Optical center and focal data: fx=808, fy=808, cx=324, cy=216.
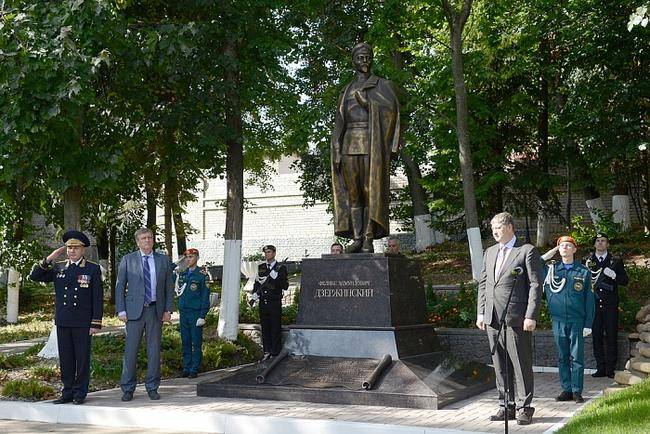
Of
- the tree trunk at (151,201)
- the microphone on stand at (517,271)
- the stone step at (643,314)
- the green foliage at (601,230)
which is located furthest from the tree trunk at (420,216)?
the microphone on stand at (517,271)

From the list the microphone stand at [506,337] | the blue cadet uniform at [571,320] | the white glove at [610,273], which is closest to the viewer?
the microphone stand at [506,337]

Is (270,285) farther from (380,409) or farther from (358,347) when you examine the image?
(380,409)

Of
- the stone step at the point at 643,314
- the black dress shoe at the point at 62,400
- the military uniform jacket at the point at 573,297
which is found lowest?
the black dress shoe at the point at 62,400

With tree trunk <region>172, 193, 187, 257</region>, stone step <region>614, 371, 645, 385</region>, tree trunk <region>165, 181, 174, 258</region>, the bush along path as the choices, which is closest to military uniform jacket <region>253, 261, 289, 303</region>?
the bush along path

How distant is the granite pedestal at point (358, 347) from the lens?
27.8 feet

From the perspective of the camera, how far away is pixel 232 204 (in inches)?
549

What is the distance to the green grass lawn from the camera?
5.99 metres

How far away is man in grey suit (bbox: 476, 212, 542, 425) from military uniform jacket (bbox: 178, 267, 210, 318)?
469 centimetres

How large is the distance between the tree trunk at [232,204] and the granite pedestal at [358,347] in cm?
390

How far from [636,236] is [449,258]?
493cm

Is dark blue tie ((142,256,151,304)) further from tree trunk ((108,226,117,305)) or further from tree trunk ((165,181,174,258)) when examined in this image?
tree trunk ((108,226,117,305))

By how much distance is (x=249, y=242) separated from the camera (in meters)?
36.5

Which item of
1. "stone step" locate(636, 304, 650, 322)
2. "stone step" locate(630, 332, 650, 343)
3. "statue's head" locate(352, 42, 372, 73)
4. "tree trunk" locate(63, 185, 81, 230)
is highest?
"statue's head" locate(352, 42, 372, 73)

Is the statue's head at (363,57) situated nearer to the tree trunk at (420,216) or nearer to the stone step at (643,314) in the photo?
the stone step at (643,314)
